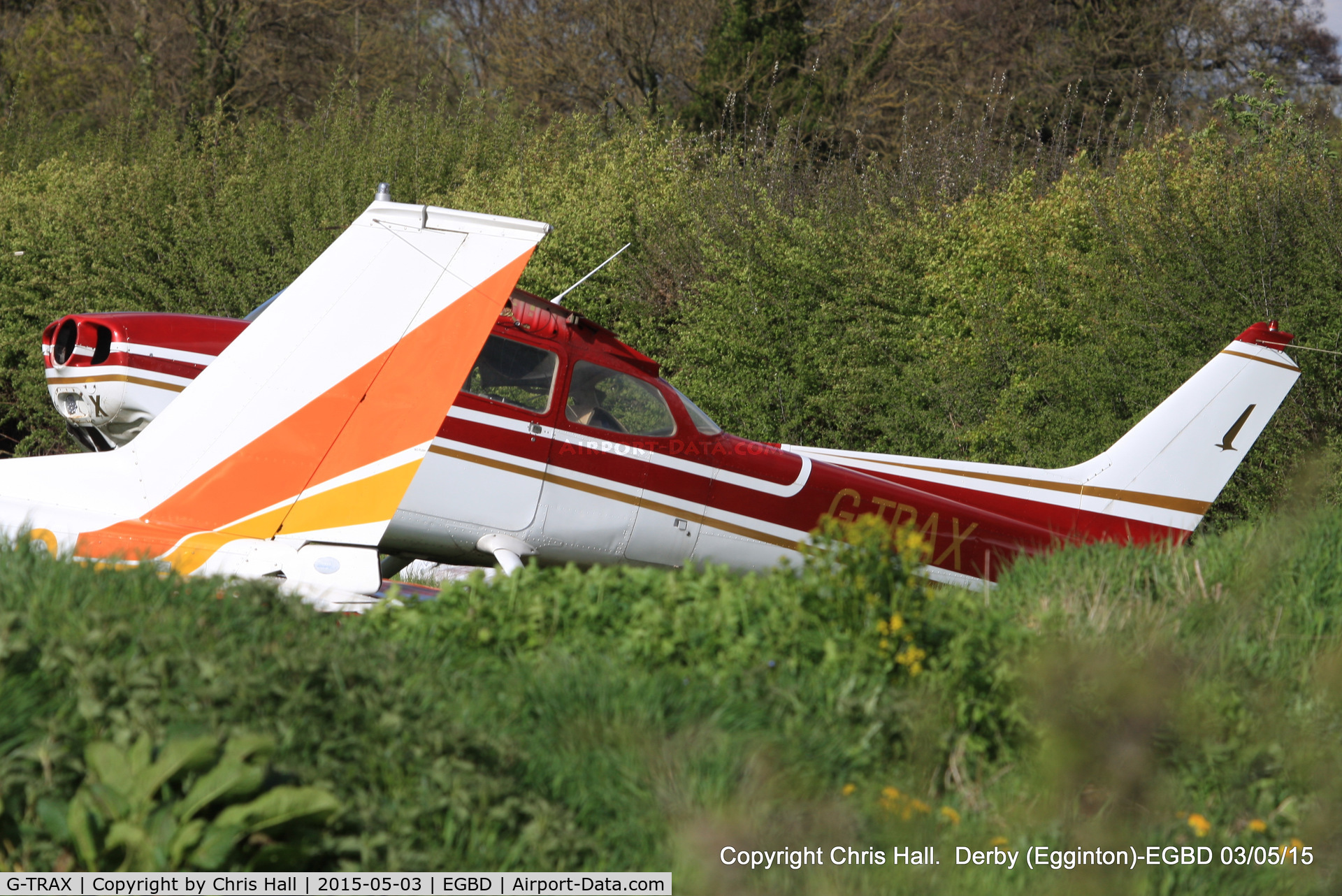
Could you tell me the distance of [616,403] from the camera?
5.93m

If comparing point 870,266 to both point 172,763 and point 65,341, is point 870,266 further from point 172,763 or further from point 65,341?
point 172,763

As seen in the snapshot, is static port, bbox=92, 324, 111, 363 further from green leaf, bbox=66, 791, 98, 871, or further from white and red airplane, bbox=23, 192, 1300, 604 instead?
green leaf, bbox=66, 791, 98, 871

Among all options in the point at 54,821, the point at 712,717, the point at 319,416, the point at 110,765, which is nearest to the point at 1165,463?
the point at 712,717

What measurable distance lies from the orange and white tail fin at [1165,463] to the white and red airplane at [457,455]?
0.05 ft

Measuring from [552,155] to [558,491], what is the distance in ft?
41.0

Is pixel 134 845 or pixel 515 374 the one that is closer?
pixel 134 845

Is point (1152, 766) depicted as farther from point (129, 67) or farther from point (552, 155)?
point (129, 67)

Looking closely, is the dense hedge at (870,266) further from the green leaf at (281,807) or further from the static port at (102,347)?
the green leaf at (281,807)

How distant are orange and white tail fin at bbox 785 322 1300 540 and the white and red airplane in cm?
2

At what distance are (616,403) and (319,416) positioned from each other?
1.76 meters

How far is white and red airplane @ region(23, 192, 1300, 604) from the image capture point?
471 cm

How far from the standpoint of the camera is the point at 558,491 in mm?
5762

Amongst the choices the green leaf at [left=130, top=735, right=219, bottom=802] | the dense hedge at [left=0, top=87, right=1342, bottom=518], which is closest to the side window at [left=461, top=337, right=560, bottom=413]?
the green leaf at [left=130, top=735, right=219, bottom=802]

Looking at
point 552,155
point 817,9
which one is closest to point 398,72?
point 817,9
